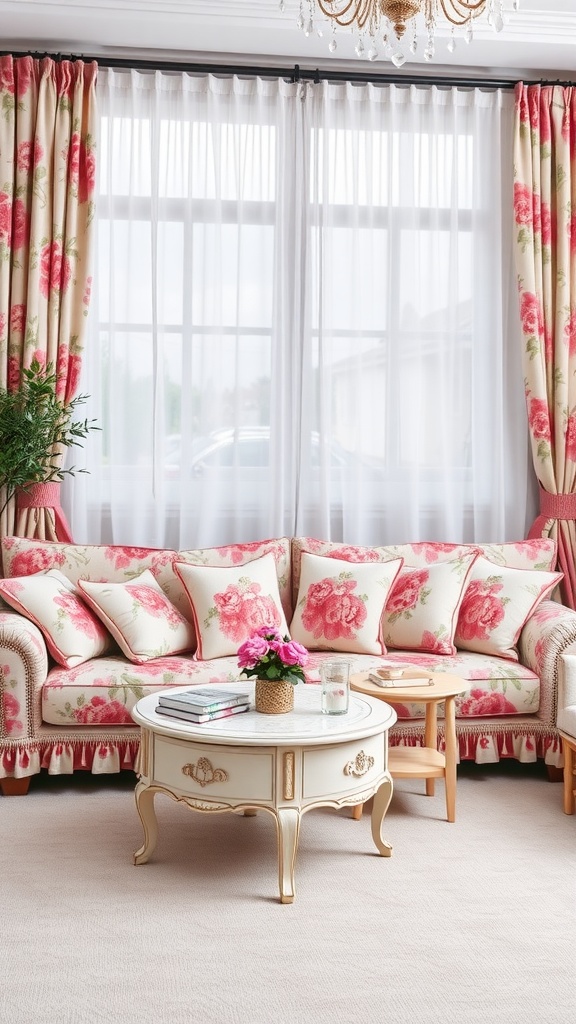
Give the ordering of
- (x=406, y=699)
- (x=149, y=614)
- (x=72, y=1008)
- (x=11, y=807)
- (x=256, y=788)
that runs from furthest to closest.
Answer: (x=149, y=614), (x=11, y=807), (x=406, y=699), (x=256, y=788), (x=72, y=1008)

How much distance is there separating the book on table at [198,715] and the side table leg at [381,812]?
486 mm

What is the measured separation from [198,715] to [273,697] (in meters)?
0.25

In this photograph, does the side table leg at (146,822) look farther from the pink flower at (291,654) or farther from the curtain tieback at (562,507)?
the curtain tieback at (562,507)

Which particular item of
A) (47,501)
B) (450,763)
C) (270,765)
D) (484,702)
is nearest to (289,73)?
(47,501)

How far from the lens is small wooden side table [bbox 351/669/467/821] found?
3154 millimetres

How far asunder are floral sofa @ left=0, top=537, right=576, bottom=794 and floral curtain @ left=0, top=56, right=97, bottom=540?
656mm

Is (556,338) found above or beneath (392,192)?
beneath

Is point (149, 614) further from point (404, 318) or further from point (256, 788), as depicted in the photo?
point (404, 318)

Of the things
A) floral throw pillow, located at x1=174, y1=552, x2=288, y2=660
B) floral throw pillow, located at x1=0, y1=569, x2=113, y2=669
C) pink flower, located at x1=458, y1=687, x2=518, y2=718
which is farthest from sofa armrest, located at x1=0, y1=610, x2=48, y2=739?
pink flower, located at x1=458, y1=687, x2=518, y2=718

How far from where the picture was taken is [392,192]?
4.59m

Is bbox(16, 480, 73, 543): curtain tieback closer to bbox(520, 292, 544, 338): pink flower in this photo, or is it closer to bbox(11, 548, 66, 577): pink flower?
bbox(11, 548, 66, 577): pink flower

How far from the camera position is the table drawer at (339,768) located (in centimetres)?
265

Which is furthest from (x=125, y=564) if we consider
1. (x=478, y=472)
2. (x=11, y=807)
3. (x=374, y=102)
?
(x=374, y=102)

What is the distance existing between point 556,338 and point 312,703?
2.44 meters
